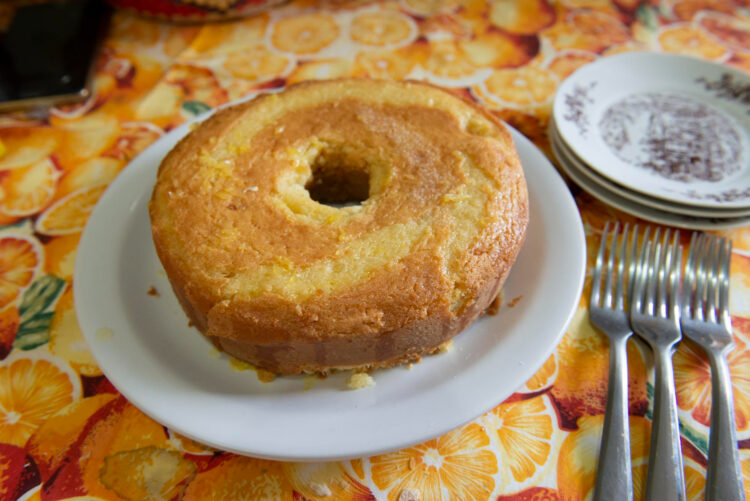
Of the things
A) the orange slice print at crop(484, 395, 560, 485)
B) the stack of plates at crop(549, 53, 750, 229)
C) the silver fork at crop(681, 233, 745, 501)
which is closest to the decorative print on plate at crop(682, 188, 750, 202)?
the stack of plates at crop(549, 53, 750, 229)

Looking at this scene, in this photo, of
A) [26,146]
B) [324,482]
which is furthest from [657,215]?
[26,146]

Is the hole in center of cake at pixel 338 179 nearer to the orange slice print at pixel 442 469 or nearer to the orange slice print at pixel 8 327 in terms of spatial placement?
the orange slice print at pixel 442 469

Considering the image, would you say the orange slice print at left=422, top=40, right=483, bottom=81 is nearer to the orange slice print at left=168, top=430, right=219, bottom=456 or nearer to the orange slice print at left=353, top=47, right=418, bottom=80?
the orange slice print at left=353, top=47, right=418, bottom=80

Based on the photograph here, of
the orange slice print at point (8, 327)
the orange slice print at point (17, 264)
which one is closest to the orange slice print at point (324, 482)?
the orange slice print at point (8, 327)

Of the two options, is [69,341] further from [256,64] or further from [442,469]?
[256,64]

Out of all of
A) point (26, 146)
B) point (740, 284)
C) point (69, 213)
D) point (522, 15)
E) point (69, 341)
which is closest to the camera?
point (69, 341)
